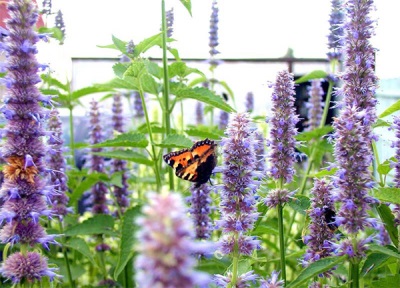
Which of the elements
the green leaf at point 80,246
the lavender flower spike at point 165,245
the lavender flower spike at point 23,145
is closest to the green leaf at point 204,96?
the green leaf at point 80,246

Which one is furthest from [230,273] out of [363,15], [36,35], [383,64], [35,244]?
[383,64]

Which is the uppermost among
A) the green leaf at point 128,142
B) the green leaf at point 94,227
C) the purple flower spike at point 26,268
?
the green leaf at point 128,142

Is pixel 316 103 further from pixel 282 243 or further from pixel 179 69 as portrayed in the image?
pixel 282 243

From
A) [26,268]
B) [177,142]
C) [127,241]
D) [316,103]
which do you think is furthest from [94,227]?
[316,103]

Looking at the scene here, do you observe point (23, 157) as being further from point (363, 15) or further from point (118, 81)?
point (363, 15)

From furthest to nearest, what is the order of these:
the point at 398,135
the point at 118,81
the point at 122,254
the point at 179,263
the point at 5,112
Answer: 1. the point at 118,81
2. the point at 122,254
3. the point at 398,135
4. the point at 5,112
5. the point at 179,263

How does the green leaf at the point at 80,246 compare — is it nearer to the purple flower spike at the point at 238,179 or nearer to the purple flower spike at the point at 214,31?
the purple flower spike at the point at 238,179

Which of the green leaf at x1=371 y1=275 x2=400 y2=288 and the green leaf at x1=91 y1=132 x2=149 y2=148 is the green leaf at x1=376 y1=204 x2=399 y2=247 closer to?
the green leaf at x1=371 y1=275 x2=400 y2=288
